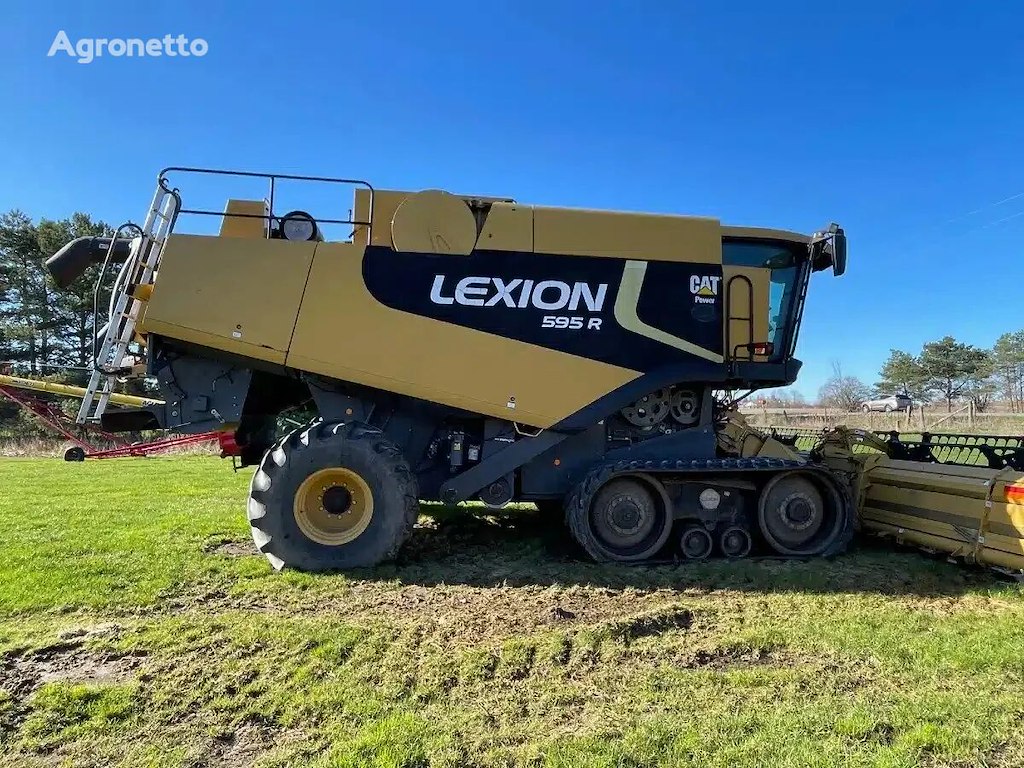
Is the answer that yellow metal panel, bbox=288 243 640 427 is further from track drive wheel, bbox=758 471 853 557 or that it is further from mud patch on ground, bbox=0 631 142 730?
mud patch on ground, bbox=0 631 142 730

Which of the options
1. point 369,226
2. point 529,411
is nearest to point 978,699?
point 529,411

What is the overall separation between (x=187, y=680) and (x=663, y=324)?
4783 mm

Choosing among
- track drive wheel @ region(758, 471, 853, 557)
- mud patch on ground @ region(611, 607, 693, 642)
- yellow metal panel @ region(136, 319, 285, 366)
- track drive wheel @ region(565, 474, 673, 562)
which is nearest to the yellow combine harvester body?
yellow metal panel @ region(136, 319, 285, 366)

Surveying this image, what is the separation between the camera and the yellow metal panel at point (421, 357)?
588cm

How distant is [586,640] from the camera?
403 centimetres

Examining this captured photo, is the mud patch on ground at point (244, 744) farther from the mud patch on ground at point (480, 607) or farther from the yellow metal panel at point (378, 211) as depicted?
the yellow metal panel at point (378, 211)

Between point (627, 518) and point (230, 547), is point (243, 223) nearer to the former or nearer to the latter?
point (230, 547)

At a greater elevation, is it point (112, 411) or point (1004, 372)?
point (1004, 372)

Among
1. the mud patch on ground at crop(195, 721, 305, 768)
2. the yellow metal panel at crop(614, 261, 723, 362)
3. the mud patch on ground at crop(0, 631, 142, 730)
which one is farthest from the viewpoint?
the yellow metal panel at crop(614, 261, 723, 362)

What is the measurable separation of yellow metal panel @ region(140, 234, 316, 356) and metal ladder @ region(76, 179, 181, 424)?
204 mm

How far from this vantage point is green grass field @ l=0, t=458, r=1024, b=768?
112 inches

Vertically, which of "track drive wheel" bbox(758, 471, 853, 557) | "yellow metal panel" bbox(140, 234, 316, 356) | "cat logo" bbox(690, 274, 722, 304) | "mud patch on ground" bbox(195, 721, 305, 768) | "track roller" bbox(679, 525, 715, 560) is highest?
"cat logo" bbox(690, 274, 722, 304)

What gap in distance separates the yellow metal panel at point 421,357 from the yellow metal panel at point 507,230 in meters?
0.86

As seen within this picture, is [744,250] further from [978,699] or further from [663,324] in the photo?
[978,699]
